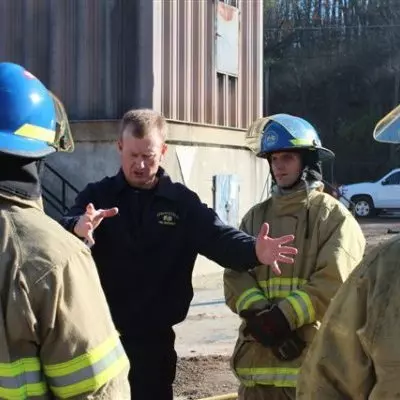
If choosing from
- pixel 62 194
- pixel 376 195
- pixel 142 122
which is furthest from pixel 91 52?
pixel 376 195

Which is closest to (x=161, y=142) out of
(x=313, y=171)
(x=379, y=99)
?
(x=313, y=171)

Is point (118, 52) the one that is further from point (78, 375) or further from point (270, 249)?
point (78, 375)

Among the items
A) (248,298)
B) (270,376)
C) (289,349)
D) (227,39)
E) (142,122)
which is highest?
(227,39)

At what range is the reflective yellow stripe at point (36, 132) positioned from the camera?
233 cm

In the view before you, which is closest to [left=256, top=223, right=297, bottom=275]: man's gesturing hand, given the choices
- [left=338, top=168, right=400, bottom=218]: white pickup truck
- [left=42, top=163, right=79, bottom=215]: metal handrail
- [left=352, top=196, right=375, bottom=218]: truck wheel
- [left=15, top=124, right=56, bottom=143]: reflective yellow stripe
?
[left=15, top=124, right=56, bottom=143]: reflective yellow stripe

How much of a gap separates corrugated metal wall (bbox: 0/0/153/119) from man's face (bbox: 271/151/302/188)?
28.3 feet

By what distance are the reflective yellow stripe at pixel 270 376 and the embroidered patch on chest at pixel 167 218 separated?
2.61 feet

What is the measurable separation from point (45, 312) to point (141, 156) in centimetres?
175

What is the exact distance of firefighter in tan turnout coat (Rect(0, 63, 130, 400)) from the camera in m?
2.13

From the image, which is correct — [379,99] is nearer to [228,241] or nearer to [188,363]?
[188,363]

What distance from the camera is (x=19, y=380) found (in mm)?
2156

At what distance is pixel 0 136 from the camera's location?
89.9 inches

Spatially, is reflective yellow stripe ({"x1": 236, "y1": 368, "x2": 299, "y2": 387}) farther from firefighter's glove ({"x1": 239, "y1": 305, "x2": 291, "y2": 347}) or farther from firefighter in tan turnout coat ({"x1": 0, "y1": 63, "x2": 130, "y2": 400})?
firefighter in tan turnout coat ({"x1": 0, "y1": 63, "x2": 130, "y2": 400})

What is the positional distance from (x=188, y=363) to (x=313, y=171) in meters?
3.99
